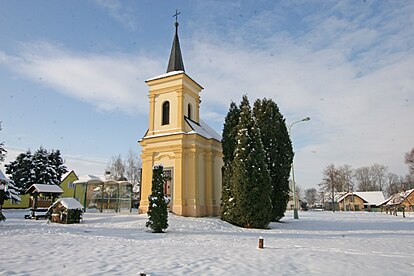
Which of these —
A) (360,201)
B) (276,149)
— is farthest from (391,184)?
(276,149)

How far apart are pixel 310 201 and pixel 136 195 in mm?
89021

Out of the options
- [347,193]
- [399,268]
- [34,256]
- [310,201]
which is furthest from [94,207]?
[310,201]

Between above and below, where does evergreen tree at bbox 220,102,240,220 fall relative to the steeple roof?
below

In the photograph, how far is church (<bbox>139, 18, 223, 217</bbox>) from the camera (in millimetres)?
21656

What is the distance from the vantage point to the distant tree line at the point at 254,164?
17.9 metres

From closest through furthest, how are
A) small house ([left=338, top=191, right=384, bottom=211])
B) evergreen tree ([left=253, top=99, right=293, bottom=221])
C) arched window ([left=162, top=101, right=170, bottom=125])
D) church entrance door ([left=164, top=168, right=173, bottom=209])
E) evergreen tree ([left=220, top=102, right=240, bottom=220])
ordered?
evergreen tree ([left=220, top=102, right=240, bottom=220]) → church entrance door ([left=164, top=168, right=173, bottom=209]) → evergreen tree ([left=253, top=99, right=293, bottom=221]) → arched window ([left=162, top=101, right=170, bottom=125]) → small house ([left=338, top=191, right=384, bottom=211])

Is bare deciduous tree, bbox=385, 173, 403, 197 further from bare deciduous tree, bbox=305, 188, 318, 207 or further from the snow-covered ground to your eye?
the snow-covered ground

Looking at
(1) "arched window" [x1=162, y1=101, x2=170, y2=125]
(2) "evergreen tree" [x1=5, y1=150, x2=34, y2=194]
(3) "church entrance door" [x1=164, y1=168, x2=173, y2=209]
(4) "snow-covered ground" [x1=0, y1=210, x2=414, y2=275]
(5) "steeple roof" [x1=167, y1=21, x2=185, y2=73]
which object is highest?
(5) "steeple roof" [x1=167, y1=21, x2=185, y2=73]

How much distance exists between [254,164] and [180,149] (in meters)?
6.06

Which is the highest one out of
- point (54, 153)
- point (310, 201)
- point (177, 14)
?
point (177, 14)

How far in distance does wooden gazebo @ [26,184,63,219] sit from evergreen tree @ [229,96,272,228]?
13375mm

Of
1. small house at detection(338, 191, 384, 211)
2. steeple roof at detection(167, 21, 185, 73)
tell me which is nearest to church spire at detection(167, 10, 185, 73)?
steeple roof at detection(167, 21, 185, 73)

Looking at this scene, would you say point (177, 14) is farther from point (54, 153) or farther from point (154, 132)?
point (54, 153)

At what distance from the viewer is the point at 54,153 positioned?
155ft
